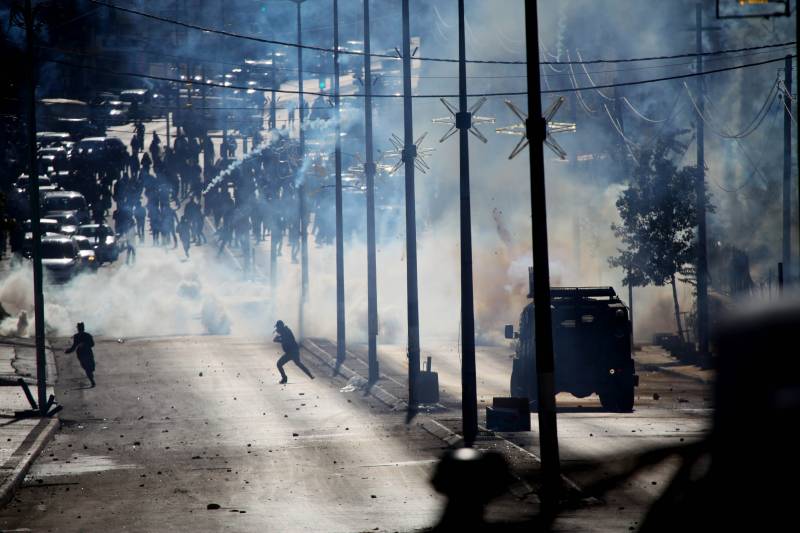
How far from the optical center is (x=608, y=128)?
2643 inches

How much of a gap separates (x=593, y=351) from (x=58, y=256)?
2872 cm

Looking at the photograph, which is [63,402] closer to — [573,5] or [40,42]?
[40,42]

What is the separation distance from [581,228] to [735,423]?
202 ft

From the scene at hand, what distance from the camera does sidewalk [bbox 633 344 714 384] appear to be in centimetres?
3691

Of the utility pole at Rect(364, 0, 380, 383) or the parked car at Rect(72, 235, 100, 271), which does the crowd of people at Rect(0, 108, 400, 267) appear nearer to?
the parked car at Rect(72, 235, 100, 271)

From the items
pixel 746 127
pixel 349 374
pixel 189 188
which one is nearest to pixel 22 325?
pixel 349 374

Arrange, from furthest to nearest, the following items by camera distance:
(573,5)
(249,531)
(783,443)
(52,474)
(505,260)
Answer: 1. (573,5)
2. (505,260)
3. (52,474)
4. (249,531)
5. (783,443)

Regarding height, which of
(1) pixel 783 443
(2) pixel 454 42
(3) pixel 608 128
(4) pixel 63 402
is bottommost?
(4) pixel 63 402

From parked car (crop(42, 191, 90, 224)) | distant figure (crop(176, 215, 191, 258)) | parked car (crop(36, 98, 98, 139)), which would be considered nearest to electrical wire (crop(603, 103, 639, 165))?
distant figure (crop(176, 215, 191, 258))

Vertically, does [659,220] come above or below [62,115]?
below

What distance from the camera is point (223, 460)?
19.8 meters

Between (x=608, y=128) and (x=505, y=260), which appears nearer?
(x=505, y=260)

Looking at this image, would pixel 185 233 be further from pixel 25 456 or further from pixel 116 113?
pixel 25 456

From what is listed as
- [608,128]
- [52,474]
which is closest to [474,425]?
[52,474]
